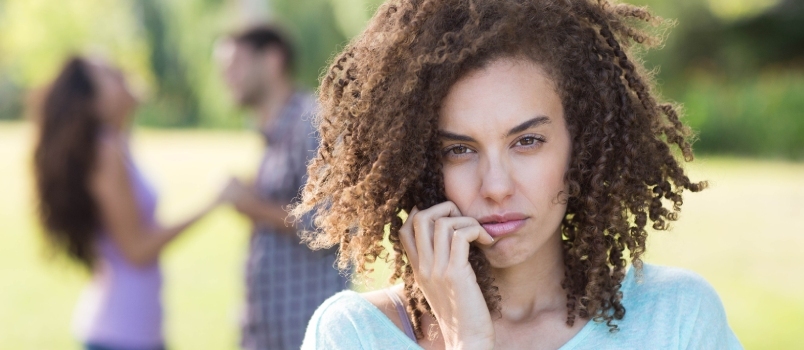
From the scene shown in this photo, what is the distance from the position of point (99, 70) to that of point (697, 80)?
1813cm

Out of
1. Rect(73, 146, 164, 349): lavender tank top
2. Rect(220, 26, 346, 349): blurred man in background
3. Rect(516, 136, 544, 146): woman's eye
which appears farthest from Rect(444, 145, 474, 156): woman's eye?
Rect(73, 146, 164, 349): lavender tank top

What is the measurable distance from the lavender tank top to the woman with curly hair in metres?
2.14

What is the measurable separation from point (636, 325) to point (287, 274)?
2.12 metres

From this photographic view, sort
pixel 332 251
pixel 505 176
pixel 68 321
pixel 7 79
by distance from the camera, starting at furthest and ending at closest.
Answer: pixel 7 79 → pixel 68 321 → pixel 332 251 → pixel 505 176

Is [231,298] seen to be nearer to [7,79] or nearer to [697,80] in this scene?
[697,80]

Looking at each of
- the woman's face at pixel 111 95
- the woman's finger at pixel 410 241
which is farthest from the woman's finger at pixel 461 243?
the woman's face at pixel 111 95

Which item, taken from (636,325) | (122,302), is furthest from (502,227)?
(122,302)

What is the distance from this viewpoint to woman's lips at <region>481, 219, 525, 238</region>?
199cm

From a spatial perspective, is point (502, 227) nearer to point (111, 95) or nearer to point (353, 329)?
point (353, 329)

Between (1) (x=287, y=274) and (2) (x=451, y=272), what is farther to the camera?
(1) (x=287, y=274)

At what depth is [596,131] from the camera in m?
2.11

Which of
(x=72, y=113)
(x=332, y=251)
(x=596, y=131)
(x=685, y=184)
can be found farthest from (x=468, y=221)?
(x=72, y=113)

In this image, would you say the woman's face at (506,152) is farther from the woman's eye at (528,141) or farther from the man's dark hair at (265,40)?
the man's dark hair at (265,40)

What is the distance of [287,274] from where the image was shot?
389 cm
